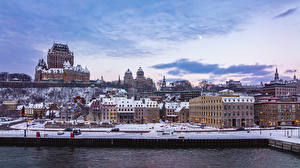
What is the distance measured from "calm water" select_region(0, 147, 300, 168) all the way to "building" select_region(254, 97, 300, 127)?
45.7m

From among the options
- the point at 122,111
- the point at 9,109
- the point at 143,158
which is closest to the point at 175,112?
the point at 122,111

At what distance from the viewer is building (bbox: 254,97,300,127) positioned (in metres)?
109

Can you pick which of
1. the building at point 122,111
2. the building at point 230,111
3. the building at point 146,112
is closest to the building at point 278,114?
the building at point 230,111

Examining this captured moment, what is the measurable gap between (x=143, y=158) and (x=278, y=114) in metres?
71.6

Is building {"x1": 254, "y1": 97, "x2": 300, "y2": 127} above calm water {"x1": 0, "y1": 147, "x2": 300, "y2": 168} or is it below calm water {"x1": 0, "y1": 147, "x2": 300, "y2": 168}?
above

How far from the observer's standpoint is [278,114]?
11006 centimetres

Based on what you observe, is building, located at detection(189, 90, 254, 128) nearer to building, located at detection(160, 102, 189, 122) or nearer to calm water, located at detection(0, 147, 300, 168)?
building, located at detection(160, 102, 189, 122)

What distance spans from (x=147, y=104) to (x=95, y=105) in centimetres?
2316

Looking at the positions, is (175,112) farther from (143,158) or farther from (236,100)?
(143,158)

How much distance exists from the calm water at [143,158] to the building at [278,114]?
45718 mm

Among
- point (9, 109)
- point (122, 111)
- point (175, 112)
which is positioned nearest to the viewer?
point (122, 111)

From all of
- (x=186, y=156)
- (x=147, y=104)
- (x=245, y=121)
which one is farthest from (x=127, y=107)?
(x=186, y=156)

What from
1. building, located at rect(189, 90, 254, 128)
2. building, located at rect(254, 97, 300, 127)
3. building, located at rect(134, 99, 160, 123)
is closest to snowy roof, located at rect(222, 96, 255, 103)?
building, located at rect(189, 90, 254, 128)

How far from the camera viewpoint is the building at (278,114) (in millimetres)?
109250
